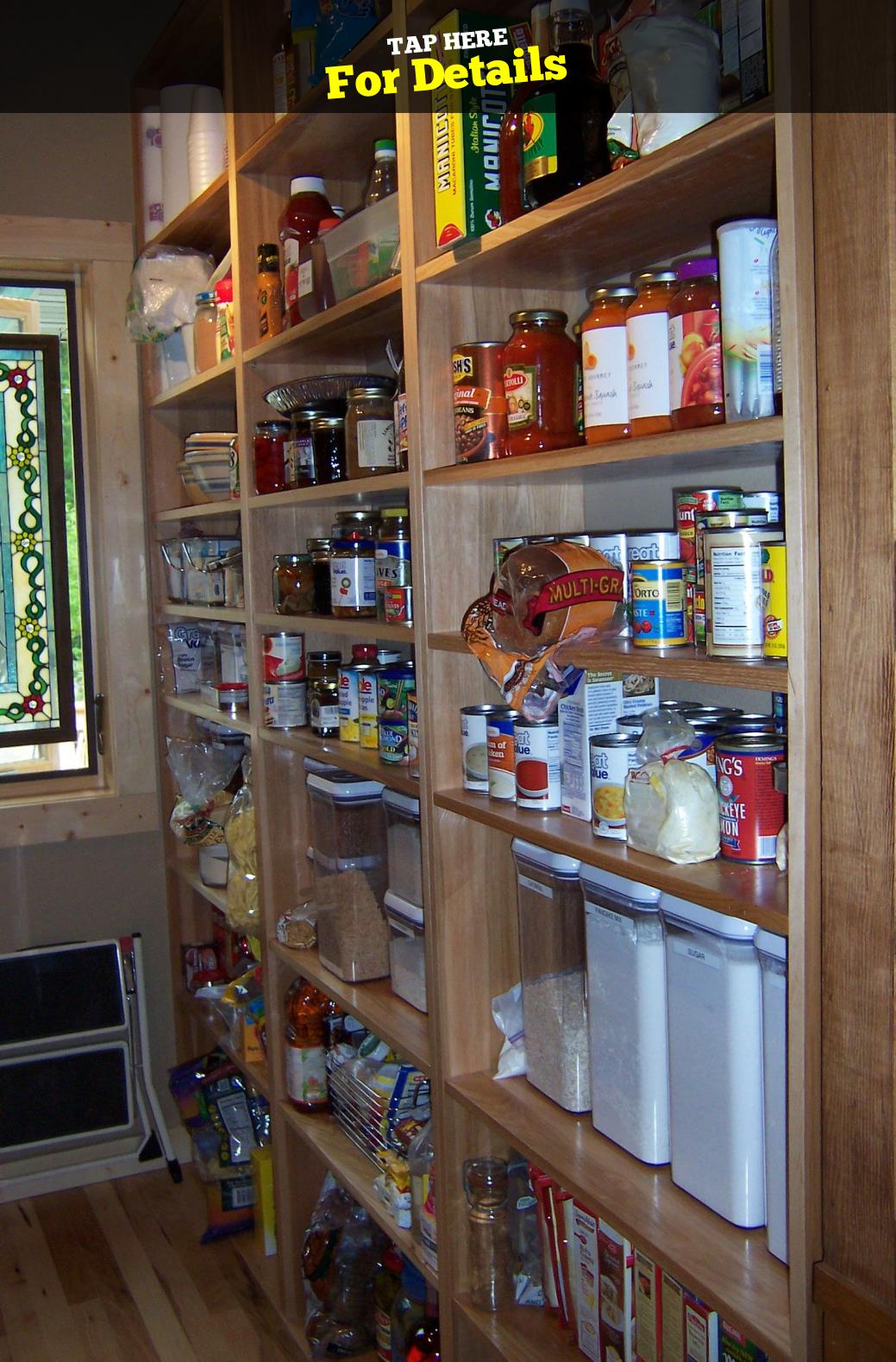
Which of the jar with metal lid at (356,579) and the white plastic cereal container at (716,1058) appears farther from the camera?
the jar with metal lid at (356,579)

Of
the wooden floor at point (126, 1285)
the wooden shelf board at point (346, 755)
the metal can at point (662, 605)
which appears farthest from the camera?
the wooden floor at point (126, 1285)

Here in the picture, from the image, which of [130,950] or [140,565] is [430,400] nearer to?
[140,565]

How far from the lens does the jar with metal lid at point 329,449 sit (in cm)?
191

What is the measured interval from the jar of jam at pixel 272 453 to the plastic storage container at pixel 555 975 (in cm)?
92

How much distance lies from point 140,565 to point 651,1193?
2.13 metres

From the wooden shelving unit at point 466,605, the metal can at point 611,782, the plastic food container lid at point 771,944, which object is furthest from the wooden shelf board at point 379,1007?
the plastic food container lid at point 771,944

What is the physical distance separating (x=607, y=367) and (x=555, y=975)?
755 mm

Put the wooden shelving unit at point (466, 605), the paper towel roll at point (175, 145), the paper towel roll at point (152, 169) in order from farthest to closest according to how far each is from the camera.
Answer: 1. the paper towel roll at point (152, 169)
2. the paper towel roll at point (175, 145)
3. the wooden shelving unit at point (466, 605)

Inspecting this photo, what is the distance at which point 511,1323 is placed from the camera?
5.06 ft

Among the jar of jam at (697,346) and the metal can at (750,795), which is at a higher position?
the jar of jam at (697,346)

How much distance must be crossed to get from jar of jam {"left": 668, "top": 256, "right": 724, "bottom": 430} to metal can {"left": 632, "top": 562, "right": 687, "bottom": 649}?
0.16 metres

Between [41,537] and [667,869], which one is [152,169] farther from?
[667,869]

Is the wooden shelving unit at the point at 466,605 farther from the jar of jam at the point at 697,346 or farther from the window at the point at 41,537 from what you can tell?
the window at the point at 41,537

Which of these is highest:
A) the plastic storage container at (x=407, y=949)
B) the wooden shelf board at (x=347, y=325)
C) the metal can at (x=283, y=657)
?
the wooden shelf board at (x=347, y=325)
